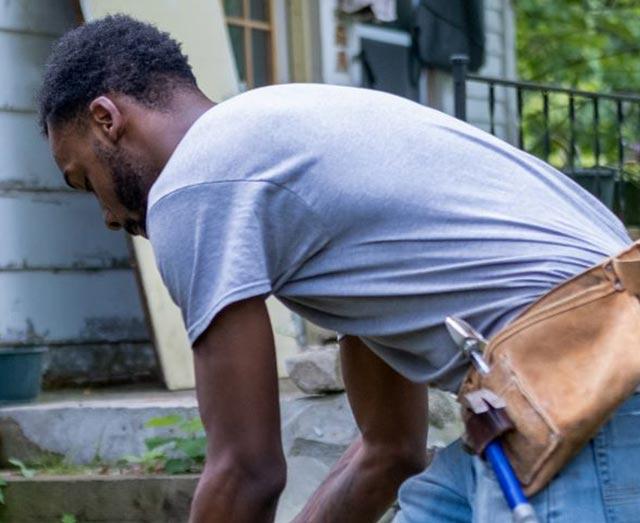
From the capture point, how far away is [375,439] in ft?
11.5

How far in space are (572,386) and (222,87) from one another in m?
5.29

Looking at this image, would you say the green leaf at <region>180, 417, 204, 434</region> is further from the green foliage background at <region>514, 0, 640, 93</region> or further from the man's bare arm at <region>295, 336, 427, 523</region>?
the green foliage background at <region>514, 0, 640, 93</region>

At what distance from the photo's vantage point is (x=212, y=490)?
282 centimetres

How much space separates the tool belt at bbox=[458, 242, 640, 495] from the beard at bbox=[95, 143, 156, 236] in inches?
28.6

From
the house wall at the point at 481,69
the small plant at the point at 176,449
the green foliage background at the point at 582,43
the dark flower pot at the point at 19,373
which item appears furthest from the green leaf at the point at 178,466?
the green foliage background at the point at 582,43

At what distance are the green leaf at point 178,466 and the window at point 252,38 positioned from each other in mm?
3143

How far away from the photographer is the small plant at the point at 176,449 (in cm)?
578

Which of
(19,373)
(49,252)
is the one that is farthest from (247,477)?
(49,252)

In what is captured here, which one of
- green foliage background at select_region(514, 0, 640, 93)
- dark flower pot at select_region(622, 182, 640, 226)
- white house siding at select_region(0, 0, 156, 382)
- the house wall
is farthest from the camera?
green foliage background at select_region(514, 0, 640, 93)

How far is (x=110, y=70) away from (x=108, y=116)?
3.4 inches

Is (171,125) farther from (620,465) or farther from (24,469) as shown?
(24,469)

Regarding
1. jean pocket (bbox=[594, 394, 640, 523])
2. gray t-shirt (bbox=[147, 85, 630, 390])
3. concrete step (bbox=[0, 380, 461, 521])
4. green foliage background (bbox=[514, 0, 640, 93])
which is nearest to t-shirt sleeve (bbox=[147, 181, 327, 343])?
gray t-shirt (bbox=[147, 85, 630, 390])

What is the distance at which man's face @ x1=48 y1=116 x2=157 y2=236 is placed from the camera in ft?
9.96

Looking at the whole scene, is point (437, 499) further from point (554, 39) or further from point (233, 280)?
point (554, 39)
